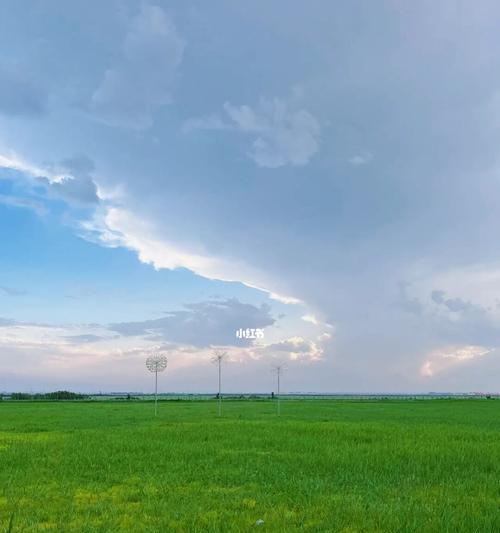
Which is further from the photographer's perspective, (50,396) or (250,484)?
(50,396)

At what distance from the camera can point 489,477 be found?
1316cm

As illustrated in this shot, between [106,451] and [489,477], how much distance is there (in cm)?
1110

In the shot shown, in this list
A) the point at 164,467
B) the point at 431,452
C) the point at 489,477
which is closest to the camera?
the point at 489,477

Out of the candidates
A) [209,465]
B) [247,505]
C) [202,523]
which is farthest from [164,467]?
[202,523]

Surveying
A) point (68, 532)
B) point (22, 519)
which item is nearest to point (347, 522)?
point (68, 532)

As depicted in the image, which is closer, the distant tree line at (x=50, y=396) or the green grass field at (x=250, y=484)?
the green grass field at (x=250, y=484)

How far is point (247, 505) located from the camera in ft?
32.6

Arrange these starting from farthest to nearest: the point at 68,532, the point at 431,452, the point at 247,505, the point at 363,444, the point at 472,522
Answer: the point at 363,444
the point at 431,452
the point at 247,505
the point at 472,522
the point at 68,532

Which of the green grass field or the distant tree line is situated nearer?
the green grass field

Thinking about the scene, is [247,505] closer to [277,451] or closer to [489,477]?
[489,477]

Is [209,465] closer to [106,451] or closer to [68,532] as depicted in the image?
[106,451]

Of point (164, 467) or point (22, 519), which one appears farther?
point (164, 467)

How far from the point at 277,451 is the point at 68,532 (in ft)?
34.2

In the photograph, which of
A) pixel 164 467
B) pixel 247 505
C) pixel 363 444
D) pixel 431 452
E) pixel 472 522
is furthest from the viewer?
pixel 363 444
